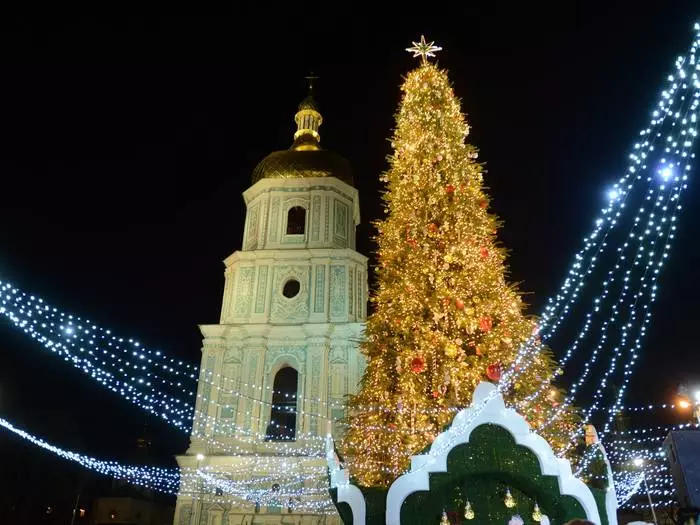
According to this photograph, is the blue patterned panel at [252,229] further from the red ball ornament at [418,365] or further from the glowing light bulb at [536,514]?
the glowing light bulb at [536,514]

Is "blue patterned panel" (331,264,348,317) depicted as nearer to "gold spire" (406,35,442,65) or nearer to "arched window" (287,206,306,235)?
"arched window" (287,206,306,235)

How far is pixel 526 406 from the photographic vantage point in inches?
348

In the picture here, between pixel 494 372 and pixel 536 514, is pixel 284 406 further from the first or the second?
pixel 536 514

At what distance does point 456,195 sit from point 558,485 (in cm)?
549

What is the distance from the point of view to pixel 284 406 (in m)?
23.7

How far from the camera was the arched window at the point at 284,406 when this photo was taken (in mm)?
22938

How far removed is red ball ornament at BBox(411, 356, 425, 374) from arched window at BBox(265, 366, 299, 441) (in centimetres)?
1358

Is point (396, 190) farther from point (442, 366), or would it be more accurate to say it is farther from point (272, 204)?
point (272, 204)

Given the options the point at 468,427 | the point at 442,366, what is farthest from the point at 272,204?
the point at 468,427

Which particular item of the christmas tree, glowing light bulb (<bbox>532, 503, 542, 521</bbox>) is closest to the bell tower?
the christmas tree

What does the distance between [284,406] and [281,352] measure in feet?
7.27

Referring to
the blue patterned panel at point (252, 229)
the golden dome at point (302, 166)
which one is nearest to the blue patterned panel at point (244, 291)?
the blue patterned panel at point (252, 229)

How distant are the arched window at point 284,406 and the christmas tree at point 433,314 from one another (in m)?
12.7

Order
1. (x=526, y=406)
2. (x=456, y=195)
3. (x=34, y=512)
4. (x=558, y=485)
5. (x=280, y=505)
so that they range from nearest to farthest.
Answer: (x=558, y=485) → (x=526, y=406) → (x=456, y=195) → (x=280, y=505) → (x=34, y=512)
